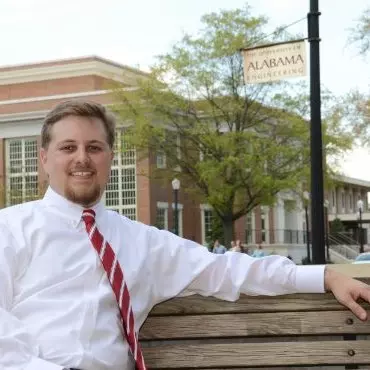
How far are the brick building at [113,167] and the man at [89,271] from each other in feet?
117

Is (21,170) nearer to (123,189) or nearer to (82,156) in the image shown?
(123,189)

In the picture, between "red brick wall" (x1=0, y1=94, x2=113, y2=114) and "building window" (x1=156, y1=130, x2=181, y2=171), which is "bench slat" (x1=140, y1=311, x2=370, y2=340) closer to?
"building window" (x1=156, y1=130, x2=181, y2=171)

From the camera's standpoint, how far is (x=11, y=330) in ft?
10.5

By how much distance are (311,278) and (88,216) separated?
0.99 m

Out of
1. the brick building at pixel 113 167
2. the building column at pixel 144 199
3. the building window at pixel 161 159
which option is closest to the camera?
the building window at pixel 161 159

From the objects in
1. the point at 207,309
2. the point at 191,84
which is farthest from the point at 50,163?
the point at 191,84

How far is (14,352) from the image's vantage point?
10.3 feet

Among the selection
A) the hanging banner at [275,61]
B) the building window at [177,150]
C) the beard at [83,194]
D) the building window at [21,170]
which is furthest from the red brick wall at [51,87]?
the beard at [83,194]

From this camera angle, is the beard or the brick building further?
the brick building

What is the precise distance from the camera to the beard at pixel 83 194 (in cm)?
358

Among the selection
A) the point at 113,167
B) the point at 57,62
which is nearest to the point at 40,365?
the point at 113,167

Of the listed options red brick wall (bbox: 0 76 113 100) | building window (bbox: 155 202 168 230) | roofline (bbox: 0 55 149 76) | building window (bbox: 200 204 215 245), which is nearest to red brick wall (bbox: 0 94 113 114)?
red brick wall (bbox: 0 76 113 100)

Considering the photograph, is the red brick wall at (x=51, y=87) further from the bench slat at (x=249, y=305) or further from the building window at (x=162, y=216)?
the bench slat at (x=249, y=305)

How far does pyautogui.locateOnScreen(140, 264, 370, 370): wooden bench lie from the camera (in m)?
3.63
